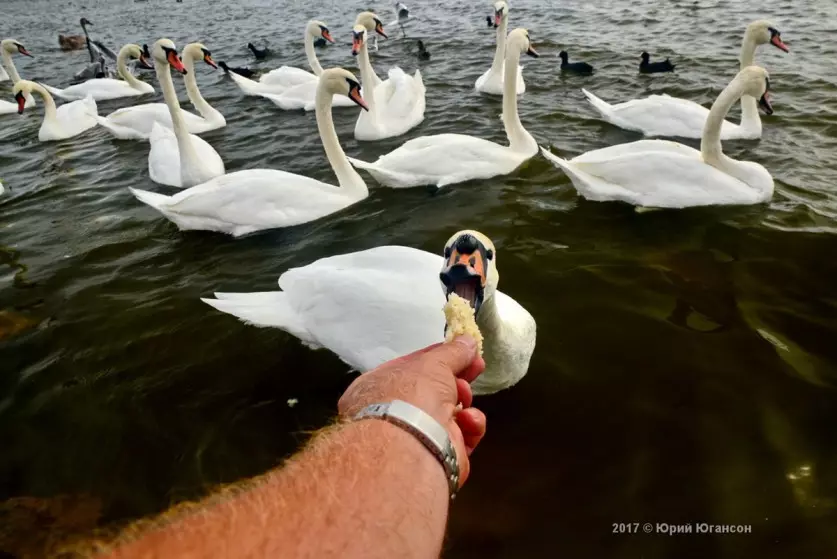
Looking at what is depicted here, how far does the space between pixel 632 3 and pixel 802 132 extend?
1136cm

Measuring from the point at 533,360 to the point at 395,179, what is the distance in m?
3.51

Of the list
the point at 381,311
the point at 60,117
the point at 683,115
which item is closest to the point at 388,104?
the point at 683,115

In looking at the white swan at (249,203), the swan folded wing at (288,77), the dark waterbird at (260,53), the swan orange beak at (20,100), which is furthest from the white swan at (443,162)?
the dark waterbird at (260,53)

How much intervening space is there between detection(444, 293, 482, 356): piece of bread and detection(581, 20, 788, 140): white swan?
6.95 metres

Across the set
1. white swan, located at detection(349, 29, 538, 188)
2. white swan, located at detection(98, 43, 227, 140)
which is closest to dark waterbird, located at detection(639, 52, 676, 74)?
white swan, located at detection(349, 29, 538, 188)

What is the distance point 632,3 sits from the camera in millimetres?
17016

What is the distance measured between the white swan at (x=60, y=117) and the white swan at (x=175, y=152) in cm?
272

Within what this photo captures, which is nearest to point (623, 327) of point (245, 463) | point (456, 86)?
point (245, 463)

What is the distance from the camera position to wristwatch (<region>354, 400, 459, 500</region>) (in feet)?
5.65

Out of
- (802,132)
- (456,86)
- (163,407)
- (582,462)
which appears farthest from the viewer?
(456,86)

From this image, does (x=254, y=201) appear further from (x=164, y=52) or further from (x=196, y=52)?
(x=196, y=52)

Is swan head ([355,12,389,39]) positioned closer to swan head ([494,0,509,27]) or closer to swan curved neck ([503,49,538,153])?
swan head ([494,0,509,27])

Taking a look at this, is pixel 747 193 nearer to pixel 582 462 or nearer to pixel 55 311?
pixel 582 462

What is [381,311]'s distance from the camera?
3758 millimetres
